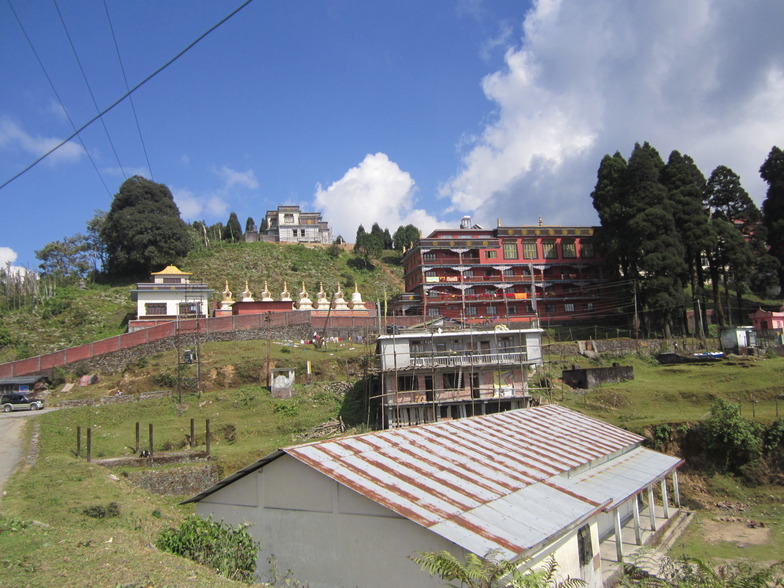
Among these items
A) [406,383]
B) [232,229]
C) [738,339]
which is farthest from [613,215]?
[232,229]

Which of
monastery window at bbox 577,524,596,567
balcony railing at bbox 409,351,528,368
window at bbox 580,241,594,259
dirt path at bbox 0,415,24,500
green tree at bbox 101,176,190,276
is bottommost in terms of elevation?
monastery window at bbox 577,524,596,567

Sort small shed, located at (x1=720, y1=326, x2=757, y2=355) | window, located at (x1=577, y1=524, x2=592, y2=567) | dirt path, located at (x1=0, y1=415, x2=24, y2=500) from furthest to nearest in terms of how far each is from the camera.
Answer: small shed, located at (x1=720, y1=326, x2=757, y2=355) < dirt path, located at (x1=0, y1=415, x2=24, y2=500) < window, located at (x1=577, y1=524, x2=592, y2=567)

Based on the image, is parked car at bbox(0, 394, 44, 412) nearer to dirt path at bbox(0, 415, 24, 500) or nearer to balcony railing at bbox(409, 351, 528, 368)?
dirt path at bbox(0, 415, 24, 500)

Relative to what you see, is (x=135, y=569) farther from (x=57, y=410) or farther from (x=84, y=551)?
(x=57, y=410)

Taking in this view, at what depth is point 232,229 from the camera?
102m

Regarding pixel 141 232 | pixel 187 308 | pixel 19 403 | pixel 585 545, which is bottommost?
pixel 585 545

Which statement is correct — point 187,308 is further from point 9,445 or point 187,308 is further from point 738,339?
point 738,339

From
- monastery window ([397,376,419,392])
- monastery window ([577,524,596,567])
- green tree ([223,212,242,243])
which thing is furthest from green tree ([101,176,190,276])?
monastery window ([577,524,596,567])

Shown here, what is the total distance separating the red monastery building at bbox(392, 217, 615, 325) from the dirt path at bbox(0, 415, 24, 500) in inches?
1322

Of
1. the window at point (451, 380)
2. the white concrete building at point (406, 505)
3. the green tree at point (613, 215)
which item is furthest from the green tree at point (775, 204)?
the white concrete building at point (406, 505)

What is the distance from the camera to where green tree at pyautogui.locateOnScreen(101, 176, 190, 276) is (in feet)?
219

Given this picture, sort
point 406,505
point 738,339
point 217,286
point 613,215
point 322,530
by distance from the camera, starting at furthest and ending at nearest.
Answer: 1. point 217,286
2. point 613,215
3. point 738,339
4. point 322,530
5. point 406,505

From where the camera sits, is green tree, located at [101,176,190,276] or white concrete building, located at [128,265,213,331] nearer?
white concrete building, located at [128,265,213,331]

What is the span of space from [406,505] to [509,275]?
1921 inches
